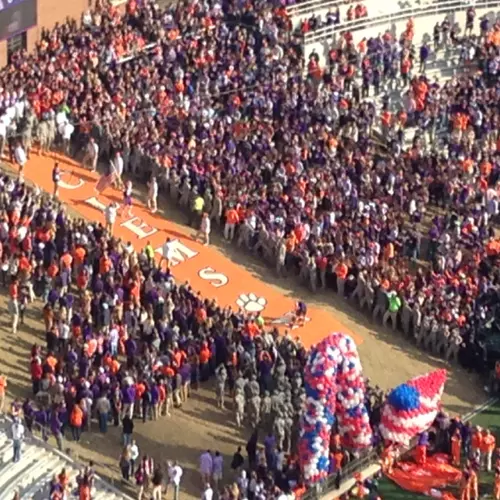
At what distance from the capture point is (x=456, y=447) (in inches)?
1609

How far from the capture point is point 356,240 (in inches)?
1822

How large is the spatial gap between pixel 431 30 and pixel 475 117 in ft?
18.0

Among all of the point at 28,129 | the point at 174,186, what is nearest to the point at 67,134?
the point at 28,129

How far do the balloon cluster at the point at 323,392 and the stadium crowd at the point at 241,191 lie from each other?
34.0 inches

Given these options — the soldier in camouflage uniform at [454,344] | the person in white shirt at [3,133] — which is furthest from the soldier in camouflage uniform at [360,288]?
the person in white shirt at [3,133]

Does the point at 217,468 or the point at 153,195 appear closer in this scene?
the point at 217,468

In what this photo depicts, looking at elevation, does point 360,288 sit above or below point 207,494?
above

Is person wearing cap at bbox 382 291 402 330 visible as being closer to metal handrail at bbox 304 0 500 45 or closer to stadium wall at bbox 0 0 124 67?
metal handrail at bbox 304 0 500 45

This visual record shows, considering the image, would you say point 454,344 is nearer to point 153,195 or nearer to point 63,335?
point 153,195

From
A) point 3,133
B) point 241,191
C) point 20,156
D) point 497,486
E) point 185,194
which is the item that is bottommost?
point 497,486

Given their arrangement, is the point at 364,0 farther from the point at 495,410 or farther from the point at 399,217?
the point at 495,410

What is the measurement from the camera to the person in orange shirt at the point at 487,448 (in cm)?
4078

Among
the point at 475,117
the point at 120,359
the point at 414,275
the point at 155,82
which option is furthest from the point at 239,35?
the point at 120,359

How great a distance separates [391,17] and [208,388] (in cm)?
1906
